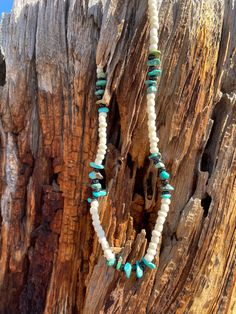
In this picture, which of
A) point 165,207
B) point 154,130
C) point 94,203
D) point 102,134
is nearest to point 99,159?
point 102,134

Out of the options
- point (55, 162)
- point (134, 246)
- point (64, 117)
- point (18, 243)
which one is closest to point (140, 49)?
point (64, 117)

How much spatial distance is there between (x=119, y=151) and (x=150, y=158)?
8.6 inches

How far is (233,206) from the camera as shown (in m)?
1.90

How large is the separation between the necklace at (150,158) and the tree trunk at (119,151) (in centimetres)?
6

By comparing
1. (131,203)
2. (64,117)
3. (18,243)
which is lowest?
(18,243)

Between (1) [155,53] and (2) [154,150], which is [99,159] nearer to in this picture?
(2) [154,150]

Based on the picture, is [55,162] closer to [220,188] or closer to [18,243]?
[18,243]

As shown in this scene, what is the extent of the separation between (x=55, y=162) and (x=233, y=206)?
1153 millimetres

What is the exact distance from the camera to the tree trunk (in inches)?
73.4

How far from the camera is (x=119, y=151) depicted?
6.49ft

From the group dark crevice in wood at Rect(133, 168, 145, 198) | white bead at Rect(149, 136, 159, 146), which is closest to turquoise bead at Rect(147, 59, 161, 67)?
white bead at Rect(149, 136, 159, 146)

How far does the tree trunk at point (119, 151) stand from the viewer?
1.87 metres

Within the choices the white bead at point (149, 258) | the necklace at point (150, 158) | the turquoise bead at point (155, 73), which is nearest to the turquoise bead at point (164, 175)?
the necklace at point (150, 158)

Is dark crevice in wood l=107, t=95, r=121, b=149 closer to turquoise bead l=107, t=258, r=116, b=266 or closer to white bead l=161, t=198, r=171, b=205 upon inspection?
white bead l=161, t=198, r=171, b=205
